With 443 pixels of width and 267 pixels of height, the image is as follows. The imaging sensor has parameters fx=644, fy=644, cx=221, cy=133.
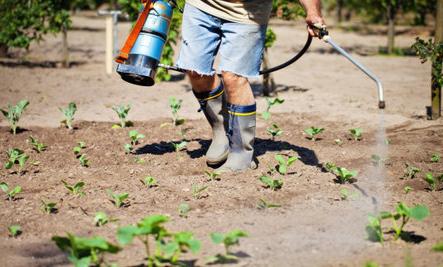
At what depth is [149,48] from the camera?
4.38 metres

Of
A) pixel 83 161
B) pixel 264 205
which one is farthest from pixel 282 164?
pixel 83 161

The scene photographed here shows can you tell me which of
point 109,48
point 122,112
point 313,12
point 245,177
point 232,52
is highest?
point 313,12

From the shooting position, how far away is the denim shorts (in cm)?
420

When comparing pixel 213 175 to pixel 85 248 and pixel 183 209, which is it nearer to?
pixel 183 209

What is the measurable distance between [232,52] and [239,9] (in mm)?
281

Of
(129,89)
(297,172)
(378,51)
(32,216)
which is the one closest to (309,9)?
(297,172)

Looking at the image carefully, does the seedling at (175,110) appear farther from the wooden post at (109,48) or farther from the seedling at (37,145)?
the wooden post at (109,48)

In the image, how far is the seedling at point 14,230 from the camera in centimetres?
320

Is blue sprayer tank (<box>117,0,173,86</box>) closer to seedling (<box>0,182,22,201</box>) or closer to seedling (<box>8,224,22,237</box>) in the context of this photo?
seedling (<box>0,182,22,201</box>)

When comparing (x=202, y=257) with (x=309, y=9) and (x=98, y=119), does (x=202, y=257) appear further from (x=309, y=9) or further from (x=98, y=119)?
(x=98, y=119)

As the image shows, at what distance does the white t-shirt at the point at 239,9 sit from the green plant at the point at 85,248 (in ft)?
6.75

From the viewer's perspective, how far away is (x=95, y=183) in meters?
4.16

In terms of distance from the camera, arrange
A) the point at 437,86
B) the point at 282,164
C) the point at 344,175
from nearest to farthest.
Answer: the point at 344,175
the point at 282,164
the point at 437,86

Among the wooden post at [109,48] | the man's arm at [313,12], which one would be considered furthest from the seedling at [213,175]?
the wooden post at [109,48]
